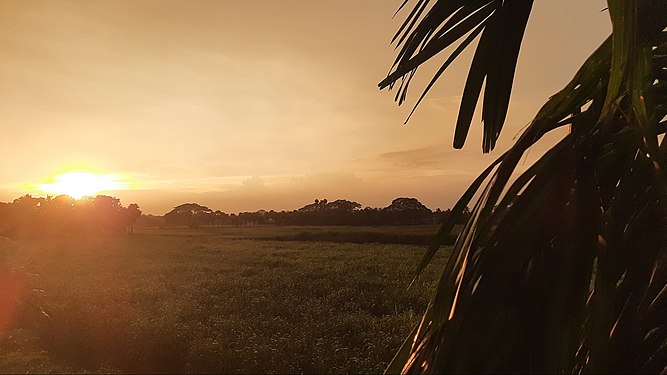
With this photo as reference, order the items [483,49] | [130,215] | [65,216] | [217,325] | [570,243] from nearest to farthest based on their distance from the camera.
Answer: [570,243] < [483,49] < [217,325] < [65,216] < [130,215]

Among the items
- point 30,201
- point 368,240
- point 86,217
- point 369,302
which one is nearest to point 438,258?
point 369,302

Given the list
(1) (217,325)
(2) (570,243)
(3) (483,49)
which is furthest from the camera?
(1) (217,325)

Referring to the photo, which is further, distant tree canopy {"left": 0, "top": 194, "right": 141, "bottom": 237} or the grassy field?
distant tree canopy {"left": 0, "top": 194, "right": 141, "bottom": 237}

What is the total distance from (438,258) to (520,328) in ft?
105

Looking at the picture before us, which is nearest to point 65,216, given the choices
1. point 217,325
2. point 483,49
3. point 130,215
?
point 130,215

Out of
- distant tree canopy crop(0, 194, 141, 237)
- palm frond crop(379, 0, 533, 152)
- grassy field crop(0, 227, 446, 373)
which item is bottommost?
grassy field crop(0, 227, 446, 373)

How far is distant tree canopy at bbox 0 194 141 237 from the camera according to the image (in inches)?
2383

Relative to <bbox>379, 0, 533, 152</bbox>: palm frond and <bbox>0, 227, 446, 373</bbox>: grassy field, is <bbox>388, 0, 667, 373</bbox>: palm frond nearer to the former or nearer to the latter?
<bbox>379, 0, 533, 152</bbox>: palm frond

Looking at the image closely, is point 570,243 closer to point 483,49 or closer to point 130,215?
point 483,49

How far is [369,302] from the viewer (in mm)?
16719

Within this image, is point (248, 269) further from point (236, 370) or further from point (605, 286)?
point (605, 286)

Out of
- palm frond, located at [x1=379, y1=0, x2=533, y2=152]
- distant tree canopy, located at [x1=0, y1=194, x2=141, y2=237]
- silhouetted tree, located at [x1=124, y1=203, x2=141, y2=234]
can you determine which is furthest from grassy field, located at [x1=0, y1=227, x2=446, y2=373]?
silhouetted tree, located at [x1=124, y1=203, x2=141, y2=234]

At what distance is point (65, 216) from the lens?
226 ft

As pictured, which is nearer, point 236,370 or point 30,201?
point 236,370
